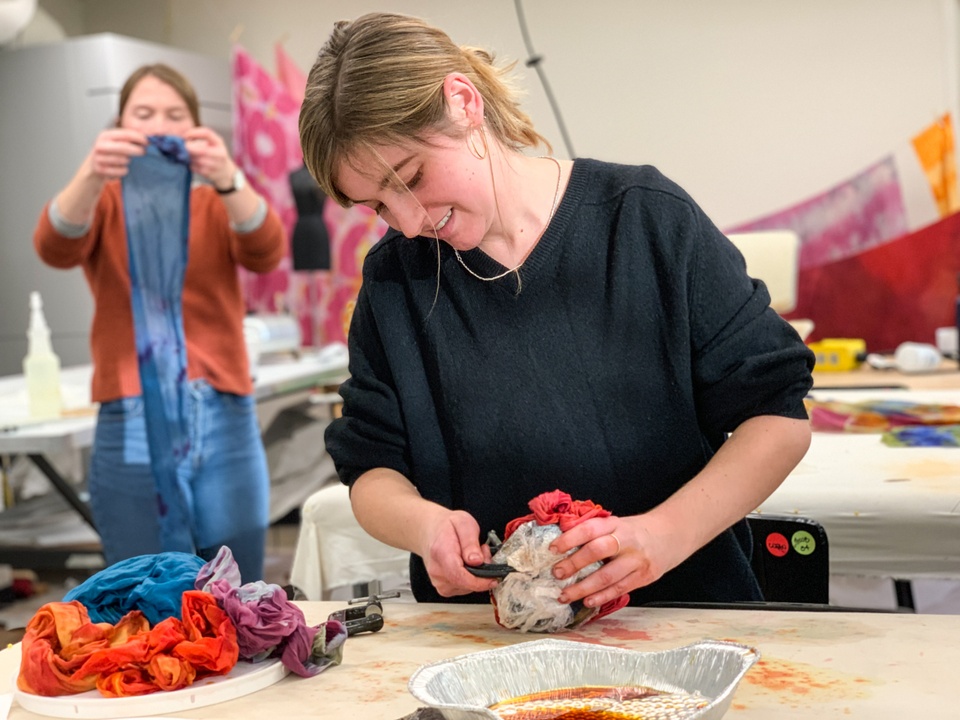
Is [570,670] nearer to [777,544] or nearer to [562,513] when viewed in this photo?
[562,513]

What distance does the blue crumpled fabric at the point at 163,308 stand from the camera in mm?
2246

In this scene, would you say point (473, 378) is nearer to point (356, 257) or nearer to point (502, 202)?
point (502, 202)

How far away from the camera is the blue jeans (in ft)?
7.51

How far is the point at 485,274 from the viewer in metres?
1.30

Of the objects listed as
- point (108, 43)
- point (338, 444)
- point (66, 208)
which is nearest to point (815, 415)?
point (338, 444)

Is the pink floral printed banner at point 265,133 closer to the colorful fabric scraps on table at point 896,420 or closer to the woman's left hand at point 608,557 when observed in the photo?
the colorful fabric scraps on table at point 896,420

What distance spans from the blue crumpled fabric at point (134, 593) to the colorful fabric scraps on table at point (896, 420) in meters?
1.52

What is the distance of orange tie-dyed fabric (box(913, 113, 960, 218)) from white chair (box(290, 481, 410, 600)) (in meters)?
3.10

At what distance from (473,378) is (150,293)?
125 cm

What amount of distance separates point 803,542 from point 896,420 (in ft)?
3.70

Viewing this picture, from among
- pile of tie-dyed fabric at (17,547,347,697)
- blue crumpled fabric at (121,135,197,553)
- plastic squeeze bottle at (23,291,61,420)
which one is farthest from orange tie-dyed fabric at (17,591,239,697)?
plastic squeeze bottle at (23,291,61,420)

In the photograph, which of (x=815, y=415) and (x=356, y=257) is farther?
(x=356, y=257)

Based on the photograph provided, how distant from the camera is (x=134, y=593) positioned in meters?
1.03

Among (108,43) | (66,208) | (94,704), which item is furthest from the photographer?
(108,43)
